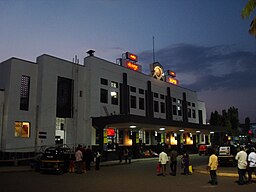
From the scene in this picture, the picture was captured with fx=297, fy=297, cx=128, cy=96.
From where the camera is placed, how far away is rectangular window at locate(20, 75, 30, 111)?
32.1 metres

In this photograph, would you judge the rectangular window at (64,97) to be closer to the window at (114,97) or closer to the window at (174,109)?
the window at (114,97)

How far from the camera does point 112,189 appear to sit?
13.8 meters

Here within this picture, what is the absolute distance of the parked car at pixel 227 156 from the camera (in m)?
27.2

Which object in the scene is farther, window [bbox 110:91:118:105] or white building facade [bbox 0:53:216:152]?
window [bbox 110:91:118:105]

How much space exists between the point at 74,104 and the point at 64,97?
5.10 feet

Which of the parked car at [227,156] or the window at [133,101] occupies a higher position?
the window at [133,101]

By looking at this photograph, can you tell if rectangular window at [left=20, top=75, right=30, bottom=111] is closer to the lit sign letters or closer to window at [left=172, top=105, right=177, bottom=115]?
the lit sign letters

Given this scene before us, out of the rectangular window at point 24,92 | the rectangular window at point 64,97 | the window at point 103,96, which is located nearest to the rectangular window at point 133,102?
the window at point 103,96

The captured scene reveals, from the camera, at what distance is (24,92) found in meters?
32.5

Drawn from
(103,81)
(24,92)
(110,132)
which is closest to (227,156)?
(110,132)

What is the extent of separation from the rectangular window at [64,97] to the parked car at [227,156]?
58.9 ft

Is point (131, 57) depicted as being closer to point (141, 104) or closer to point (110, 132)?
point (141, 104)

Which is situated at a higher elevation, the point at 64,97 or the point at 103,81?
the point at 103,81

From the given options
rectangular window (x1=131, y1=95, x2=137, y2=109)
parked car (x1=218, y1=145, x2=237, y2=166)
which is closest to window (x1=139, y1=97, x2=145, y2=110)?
rectangular window (x1=131, y1=95, x2=137, y2=109)
